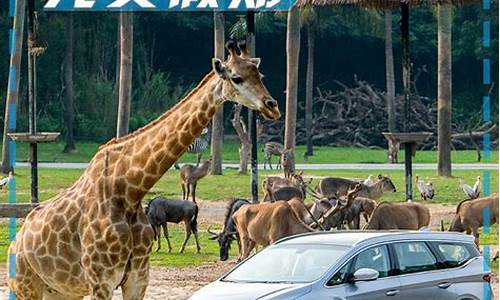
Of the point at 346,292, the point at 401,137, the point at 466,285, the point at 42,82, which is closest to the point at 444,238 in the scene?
the point at 466,285

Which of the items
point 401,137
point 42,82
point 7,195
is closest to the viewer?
point 401,137

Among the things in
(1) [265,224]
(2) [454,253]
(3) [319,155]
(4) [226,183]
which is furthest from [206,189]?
(2) [454,253]

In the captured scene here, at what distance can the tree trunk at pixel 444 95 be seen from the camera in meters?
38.1

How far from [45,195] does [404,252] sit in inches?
758

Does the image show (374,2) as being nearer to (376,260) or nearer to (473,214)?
(473,214)

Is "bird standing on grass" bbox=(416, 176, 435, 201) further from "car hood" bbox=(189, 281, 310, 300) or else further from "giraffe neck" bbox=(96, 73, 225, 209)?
"giraffe neck" bbox=(96, 73, 225, 209)

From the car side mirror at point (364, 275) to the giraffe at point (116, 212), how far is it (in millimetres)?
1722

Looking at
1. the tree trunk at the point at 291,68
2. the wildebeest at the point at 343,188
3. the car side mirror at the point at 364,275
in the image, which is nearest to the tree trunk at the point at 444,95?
the tree trunk at the point at 291,68

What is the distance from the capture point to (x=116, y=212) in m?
12.5

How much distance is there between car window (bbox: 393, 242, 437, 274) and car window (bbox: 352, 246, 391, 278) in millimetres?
143

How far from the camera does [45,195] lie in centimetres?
3150

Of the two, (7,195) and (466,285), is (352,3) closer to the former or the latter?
(466,285)

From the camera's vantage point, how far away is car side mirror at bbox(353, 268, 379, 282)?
41.0 feet

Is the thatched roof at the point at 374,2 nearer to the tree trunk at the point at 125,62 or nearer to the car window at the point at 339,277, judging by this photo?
the car window at the point at 339,277
